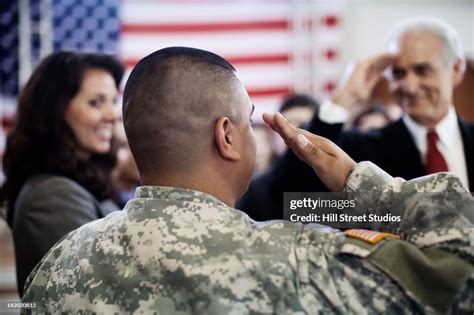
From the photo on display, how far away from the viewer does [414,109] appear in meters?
1.76

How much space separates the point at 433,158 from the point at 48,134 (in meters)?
1.01

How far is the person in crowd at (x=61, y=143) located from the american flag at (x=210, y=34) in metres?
2.78

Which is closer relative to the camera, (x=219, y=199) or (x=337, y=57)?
(x=219, y=199)

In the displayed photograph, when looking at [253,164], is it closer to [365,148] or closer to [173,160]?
[173,160]

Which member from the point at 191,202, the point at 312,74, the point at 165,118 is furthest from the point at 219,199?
the point at 312,74

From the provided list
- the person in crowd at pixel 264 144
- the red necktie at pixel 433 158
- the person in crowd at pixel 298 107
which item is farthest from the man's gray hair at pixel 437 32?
the person in crowd at pixel 264 144

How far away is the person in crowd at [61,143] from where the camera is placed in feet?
4.95

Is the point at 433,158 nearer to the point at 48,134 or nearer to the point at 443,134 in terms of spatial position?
the point at 443,134

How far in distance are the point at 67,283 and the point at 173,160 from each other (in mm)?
274

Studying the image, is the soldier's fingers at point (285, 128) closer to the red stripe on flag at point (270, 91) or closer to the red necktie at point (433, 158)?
the red necktie at point (433, 158)

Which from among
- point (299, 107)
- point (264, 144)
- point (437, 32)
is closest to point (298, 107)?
point (299, 107)

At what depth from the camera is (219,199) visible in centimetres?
104

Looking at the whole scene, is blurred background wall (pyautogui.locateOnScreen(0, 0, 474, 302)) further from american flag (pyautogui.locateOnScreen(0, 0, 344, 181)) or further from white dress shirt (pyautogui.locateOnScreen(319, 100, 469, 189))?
white dress shirt (pyautogui.locateOnScreen(319, 100, 469, 189))

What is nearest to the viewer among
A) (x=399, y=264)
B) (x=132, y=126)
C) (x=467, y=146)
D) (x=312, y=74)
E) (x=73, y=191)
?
(x=399, y=264)
